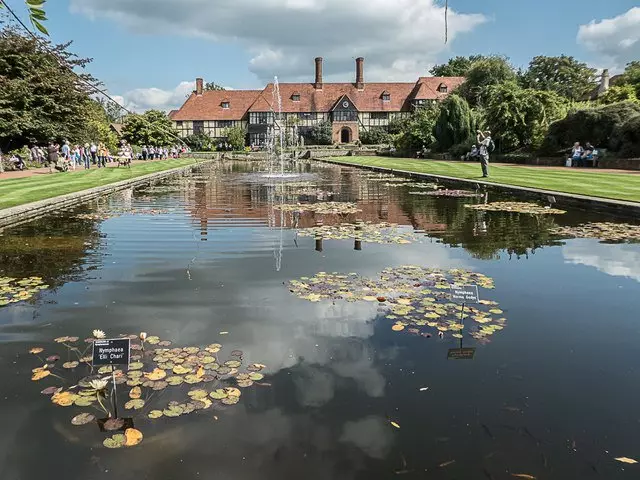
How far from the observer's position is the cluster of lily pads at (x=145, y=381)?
3.53 metres

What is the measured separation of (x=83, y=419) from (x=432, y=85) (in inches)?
3479

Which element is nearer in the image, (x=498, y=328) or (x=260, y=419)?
(x=260, y=419)

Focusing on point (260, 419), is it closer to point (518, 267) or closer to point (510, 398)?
point (510, 398)

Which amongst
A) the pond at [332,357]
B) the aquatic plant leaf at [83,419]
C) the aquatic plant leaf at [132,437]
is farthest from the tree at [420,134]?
the aquatic plant leaf at [132,437]

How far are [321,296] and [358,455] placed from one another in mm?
3080

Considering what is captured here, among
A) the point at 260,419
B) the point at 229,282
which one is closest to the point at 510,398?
the point at 260,419

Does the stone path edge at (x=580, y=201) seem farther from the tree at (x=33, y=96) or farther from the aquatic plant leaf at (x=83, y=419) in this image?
the tree at (x=33, y=96)

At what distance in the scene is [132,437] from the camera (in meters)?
3.25

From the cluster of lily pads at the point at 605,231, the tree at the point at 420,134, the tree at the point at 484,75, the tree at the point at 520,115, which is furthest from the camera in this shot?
the tree at the point at 484,75

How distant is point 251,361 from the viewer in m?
4.34

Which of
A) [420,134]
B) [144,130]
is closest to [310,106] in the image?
[144,130]

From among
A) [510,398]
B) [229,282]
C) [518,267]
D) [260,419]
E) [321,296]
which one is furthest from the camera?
[518,267]

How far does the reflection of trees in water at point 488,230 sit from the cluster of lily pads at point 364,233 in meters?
0.61

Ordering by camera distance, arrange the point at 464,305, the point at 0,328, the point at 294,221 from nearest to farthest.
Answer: the point at 0,328
the point at 464,305
the point at 294,221
